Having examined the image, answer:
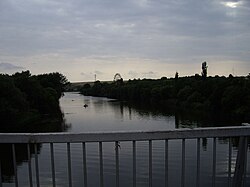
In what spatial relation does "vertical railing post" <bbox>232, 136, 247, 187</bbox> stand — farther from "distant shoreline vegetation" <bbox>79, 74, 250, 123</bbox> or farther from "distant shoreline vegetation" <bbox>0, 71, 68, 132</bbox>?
"distant shoreline vegetation" <bbox>0, 71, 68, 132</bbox>

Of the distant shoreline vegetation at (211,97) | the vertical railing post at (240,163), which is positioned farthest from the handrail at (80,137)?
the distant shoreline vegetation at (211,97)

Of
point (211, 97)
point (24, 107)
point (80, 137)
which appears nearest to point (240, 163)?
point (80, 137)

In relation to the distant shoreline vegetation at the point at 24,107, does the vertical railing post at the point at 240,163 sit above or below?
above

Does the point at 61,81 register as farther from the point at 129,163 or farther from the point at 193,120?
the point at 129,163

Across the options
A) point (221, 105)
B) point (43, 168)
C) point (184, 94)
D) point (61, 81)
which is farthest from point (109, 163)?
point (61, 81)

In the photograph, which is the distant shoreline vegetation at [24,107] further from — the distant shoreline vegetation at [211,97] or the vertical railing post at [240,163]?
the vertical railing post at [240,163]

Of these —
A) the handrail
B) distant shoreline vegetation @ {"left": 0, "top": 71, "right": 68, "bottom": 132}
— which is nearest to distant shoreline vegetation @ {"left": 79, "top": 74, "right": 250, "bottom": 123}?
distant shoreline vegetation @ {"left": 0, "top": 71, "right": 68, "bottom": 132}

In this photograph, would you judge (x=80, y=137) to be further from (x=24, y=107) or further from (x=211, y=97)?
(x=211, y=97)

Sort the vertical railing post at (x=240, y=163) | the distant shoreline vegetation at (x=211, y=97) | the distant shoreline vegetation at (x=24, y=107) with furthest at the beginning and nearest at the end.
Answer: the distant shoreline vegetation at (x=211, y=97) → the distant shoreline vegetation at (x=24, y=107) → the vertical railing post at (x=240, y=163)

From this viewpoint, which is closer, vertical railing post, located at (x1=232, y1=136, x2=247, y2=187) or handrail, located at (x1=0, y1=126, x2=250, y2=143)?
handrail, located at (x1=0, y1=126, x2=250, y2=143)

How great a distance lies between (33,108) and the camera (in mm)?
49688

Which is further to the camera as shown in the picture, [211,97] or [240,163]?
[211,97]

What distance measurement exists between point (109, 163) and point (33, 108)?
35022 mm

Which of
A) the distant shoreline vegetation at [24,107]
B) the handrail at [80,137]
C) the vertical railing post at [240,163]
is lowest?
the distant shoreline vegetation at [24,107]
